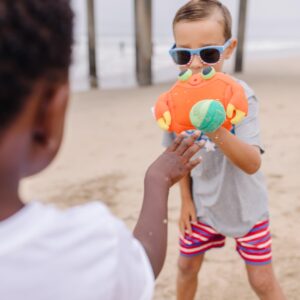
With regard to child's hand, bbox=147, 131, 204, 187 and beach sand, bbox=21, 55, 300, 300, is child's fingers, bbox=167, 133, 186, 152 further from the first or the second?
beach sand, bbox=21, 55, 300, 300

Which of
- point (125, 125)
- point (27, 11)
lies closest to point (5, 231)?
point (27, 11)

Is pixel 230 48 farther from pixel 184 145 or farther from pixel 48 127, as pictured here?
pixel 48 127

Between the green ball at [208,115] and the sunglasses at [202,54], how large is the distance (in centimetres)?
43

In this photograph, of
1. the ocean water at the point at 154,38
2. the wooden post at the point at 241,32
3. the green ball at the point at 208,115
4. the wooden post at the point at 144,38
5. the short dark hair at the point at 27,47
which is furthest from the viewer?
the ocean water at the point at 154,38

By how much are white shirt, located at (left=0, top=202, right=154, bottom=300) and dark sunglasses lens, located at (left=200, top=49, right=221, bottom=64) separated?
1.30 meters

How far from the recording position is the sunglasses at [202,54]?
212cm

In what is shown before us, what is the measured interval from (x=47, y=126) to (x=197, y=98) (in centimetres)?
118

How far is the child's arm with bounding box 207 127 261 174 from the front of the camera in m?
1.87

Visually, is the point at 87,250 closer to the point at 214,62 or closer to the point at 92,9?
the point at 214,62

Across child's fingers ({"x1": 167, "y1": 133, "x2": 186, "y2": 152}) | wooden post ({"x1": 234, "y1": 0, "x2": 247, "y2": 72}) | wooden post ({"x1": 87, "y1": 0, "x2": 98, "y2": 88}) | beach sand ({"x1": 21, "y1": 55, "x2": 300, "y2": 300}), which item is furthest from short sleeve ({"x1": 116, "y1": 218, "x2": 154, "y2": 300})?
wooden post ({"x1": 234, "y1": 0, "x2": 247, "y2": 72})

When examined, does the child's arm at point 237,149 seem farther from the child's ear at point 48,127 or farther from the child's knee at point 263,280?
the child's ear at point 48,127

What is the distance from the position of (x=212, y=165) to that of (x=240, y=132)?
24cm

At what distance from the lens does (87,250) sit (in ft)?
3.03

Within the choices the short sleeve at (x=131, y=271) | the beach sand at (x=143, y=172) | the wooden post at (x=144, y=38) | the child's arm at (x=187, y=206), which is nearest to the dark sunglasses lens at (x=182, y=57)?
the child's arm at (x=187, y=206)
